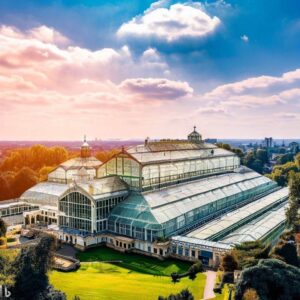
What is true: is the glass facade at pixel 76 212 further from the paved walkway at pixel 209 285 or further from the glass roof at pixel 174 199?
the paved walkway at pixel 209 285

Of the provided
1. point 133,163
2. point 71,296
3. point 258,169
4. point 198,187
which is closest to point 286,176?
point 258,169

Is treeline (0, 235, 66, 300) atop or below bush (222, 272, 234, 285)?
atop

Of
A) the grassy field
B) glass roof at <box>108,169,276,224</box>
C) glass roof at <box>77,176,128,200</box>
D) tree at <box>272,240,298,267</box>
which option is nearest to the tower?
glass roof at <box>77,176,128,200</box>

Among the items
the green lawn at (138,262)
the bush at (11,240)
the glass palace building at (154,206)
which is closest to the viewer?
the green lawn at (138,262)

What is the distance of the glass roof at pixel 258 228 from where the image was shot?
54938mm

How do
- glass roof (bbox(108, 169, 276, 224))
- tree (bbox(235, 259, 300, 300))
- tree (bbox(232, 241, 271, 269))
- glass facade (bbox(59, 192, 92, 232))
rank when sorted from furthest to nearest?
glass facade (bbox(59, 192, 92, 232)) → glass roof (bbox(108, 169, 276, 224)) → tree (bbox(232, 241, 271, 269)) → tree (bbox(235, 259, 300, 300))

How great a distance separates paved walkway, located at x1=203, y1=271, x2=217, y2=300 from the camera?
39.2 m

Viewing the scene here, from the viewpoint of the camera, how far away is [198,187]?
75500 millimetres

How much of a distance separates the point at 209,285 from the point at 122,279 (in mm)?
10172

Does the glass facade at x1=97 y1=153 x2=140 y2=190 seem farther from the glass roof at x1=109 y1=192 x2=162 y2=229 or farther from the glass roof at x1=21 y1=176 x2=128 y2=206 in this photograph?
the glass roof at x1=109 y1=192 x2=162 y2=229

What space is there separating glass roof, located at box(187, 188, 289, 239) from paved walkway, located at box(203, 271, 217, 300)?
9519mm

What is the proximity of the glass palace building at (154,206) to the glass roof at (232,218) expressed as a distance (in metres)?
0.15

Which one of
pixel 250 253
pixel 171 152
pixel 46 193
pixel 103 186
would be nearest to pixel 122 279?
pixel 250 253

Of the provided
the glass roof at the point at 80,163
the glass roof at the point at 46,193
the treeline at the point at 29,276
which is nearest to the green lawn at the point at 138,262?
the treeline at the point at 29,276
